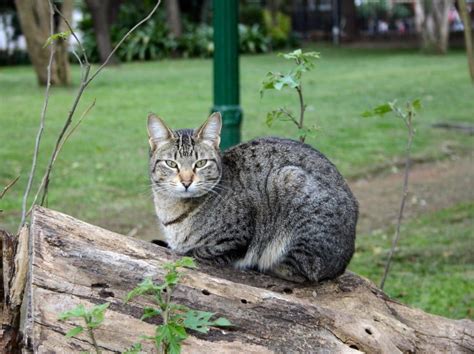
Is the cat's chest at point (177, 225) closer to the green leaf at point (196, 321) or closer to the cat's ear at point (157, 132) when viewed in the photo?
the cat's ear at point (157, 132)

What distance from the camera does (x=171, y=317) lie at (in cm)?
311

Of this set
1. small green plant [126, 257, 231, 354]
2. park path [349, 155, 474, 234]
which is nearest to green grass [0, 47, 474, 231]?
park path [349, 155, 474, 234]

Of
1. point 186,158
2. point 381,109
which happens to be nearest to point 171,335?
point 186,158

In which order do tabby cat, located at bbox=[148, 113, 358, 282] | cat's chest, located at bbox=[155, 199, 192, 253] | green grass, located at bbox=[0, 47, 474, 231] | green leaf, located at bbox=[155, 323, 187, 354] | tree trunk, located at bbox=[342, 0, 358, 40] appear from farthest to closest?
tree trunk, located at bbox=[342, 0, 358, 40]
green grass, located at bbox=[0, 47, 474, 231]
cat's chest, located at bbox=[155, 199, 192, 253]
tabby cat, located at bbox=[148, 113, 358, 282]
green leaf, located at bbox=[155, 323, 187, 354]

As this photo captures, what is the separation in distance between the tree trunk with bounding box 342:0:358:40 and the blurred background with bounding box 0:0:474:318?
2944 mm

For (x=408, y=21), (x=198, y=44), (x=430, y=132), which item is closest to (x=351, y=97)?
(x=430, y=132)

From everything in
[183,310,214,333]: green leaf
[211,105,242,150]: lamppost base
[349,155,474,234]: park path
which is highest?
[211,105,242,150]: lamppost base

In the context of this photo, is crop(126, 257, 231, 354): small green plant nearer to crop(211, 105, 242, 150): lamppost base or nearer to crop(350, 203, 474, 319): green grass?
crop(350, 203, 474, 319): green grass

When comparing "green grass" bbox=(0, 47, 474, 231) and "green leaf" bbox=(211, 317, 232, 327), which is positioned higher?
"green leaf" bbox=(211, 317, 232, 327)

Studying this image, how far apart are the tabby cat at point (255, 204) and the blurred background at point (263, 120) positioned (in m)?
0.57

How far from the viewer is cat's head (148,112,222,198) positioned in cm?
421

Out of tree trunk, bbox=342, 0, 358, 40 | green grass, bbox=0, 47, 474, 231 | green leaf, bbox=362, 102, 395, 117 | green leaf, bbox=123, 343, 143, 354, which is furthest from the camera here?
tree trunk, bbox=342, 0, 358, 40

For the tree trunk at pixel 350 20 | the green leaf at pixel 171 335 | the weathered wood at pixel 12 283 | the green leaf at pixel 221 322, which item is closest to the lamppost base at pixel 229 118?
the weathered wood at pixel 12 283

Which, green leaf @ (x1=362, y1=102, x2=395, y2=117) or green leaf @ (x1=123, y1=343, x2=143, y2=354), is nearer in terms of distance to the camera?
green leaf @ (x1=123, y1=343, x2=143, y2=354)
